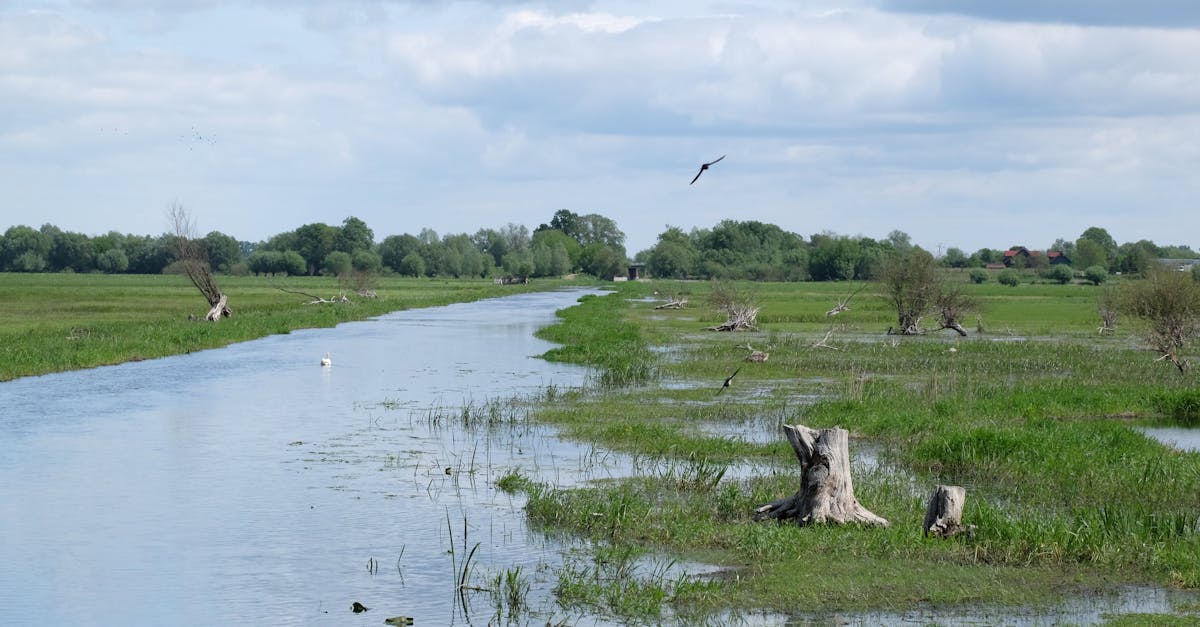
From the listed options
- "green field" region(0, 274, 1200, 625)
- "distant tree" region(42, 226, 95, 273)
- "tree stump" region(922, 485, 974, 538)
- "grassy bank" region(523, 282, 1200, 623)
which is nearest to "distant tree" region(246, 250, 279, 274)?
"distant tree" region(42, 226, 95, 273)

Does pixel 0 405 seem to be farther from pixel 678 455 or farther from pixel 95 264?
pixel 95 264

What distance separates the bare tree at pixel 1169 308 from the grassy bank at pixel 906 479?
1.87m

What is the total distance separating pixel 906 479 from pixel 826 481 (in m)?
4.65

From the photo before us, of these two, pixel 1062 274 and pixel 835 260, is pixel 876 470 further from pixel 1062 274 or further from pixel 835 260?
pixel 835 260

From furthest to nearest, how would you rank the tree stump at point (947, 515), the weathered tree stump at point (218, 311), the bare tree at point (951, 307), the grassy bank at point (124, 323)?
1. the weathered tree stump at point (218, 311)
2. the bare tree at point (951, 307)
3. the grassy bank at point (124, 323)
4. the tree stump at point (947, 515)

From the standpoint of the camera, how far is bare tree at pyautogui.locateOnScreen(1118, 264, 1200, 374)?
135 ft

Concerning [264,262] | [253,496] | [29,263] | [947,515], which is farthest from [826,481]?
[264,262]

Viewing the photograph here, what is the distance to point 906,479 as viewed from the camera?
19.5 m

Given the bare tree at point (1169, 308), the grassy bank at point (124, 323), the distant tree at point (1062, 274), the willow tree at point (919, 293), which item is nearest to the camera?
the grassy bank at point (124, 323)

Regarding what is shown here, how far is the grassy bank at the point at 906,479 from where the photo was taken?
13.5 metres

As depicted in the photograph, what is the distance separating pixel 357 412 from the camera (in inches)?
1166

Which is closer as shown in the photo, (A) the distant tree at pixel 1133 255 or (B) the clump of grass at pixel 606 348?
(B) the clump of grass at pixel 606 348

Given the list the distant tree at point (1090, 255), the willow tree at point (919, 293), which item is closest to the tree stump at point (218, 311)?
the willow tree at point (919, 293)

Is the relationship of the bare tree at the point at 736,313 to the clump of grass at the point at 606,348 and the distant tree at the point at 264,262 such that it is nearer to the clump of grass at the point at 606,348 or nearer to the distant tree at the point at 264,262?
the clump of grass at the point at 606,348
